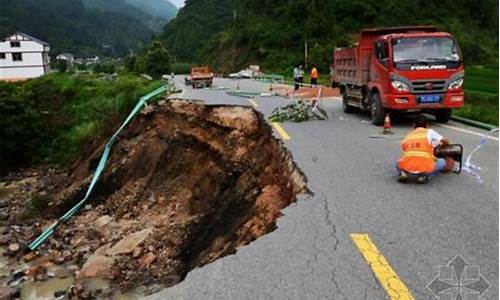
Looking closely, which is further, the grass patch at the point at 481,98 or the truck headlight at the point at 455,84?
the grass patch at the point at 481,98

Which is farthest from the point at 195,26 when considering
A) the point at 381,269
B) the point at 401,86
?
the point at 381,269

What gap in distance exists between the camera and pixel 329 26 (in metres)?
65.4

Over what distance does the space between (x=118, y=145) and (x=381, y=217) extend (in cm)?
1391

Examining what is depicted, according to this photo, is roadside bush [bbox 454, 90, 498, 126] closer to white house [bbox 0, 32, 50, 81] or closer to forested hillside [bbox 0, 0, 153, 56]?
white house [bbox 0, 32, 50, 81]

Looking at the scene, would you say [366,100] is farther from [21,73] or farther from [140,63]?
[21,73]

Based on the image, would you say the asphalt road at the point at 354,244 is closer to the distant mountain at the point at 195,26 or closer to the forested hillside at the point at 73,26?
the distant mountain at the point at 195,26

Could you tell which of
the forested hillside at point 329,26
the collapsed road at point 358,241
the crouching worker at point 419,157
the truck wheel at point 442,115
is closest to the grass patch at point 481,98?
the truck wheel at point 442,115

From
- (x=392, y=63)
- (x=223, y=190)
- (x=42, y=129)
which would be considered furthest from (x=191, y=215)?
(x=42, y=129)

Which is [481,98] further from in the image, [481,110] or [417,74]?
[417,74]

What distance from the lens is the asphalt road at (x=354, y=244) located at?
15.8 ft

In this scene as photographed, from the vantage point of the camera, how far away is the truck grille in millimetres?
13578

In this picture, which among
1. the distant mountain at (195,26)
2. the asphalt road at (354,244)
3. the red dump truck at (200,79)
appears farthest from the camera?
the distant mountain at (195,26)

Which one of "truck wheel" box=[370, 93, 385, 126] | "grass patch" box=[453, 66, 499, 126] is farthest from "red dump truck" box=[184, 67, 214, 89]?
"truck wheel" box=[370, 93, 385, 126]

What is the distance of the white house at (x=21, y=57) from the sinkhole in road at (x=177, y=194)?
176ft
